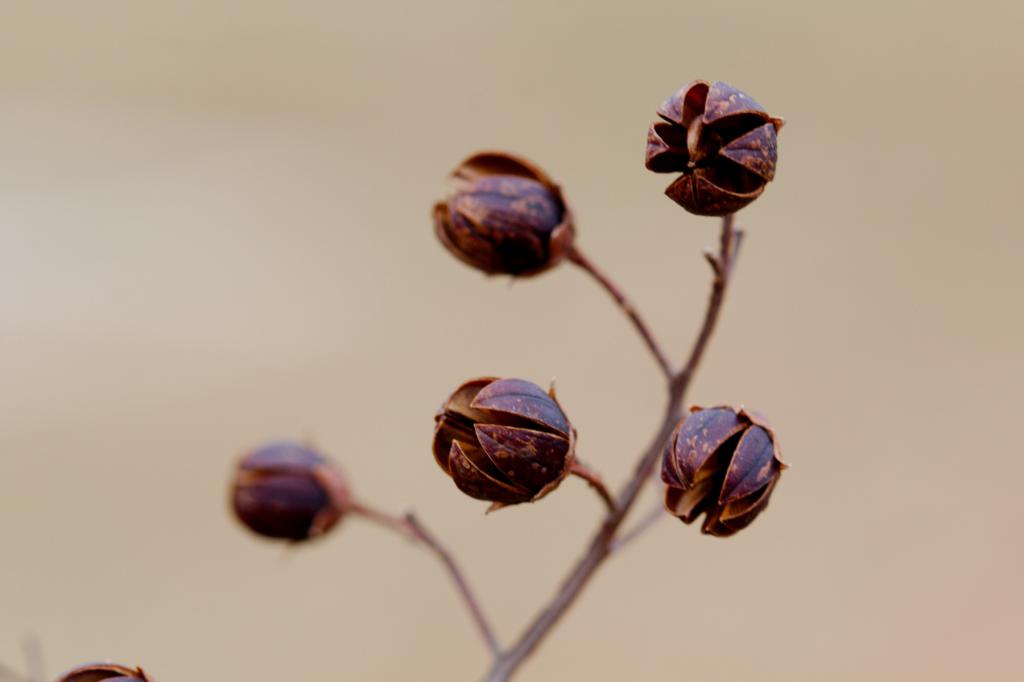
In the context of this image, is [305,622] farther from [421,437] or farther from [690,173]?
[690,173]

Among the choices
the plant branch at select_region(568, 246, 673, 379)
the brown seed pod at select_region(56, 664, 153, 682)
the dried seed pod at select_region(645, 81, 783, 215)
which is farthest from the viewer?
the plant branch at select_region(568, 246, 673, 379)

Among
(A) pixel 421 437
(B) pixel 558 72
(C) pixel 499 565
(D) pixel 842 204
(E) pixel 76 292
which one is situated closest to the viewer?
(C) pixel 499 565

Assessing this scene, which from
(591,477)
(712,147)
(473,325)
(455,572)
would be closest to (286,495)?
(455,572)

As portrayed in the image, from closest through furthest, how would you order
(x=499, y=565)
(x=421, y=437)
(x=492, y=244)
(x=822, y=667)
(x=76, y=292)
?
(x=492, y=244) → (x=822, y=667) → (x=499, y=565) → (x=421, y=437) → (x=76, y=292)

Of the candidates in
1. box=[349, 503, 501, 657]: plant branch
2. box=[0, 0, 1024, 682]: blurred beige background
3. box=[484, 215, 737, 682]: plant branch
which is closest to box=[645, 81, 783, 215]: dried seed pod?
box=[484, 215, 737, 682]: plant branch

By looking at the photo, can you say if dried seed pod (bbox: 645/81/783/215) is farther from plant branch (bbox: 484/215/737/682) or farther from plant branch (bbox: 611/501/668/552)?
plant branch (bbox: 611/501/668/552)

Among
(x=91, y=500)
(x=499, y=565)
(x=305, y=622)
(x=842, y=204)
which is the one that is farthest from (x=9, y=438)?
(x=842, y=204)

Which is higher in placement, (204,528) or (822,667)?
(204,528)
